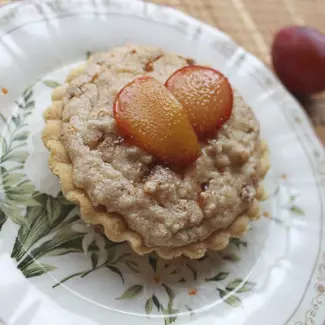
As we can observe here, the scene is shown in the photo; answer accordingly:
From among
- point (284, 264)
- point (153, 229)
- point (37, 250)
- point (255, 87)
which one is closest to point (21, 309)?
point (37, 250)

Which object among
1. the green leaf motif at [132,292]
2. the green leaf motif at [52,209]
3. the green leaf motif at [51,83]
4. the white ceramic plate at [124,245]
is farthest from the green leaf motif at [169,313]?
the green leaf motif at [51,83]

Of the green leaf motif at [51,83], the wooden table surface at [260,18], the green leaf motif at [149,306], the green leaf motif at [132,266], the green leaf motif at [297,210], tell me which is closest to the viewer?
the green leaf motif at [149,306]

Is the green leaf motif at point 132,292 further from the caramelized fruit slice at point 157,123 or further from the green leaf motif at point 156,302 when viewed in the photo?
the caramelized fruit slice at point 157,123

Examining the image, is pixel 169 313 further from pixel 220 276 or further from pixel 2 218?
pixel 2 218

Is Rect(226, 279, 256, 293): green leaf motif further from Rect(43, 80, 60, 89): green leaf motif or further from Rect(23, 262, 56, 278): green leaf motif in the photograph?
Rect(43, 80, 60, 89): green leaf motif

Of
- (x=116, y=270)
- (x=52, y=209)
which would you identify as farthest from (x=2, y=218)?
(x=116, y=270)

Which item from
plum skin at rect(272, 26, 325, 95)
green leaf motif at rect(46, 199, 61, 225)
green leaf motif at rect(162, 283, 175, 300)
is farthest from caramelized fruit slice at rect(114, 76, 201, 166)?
plum skin at rect(272, 26, 325, 95)

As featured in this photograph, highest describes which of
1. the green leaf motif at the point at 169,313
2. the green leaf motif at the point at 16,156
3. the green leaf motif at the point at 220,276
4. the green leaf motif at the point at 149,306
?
the green leaf motif at the point at 16,156
